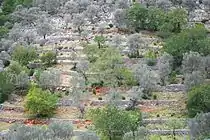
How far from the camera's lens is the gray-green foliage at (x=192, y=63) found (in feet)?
286

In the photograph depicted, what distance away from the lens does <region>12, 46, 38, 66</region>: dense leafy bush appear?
9769cm

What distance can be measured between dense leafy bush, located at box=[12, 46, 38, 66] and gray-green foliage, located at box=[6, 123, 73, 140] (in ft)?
83.6

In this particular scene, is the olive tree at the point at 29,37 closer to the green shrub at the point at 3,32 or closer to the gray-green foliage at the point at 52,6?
the green shrub at the point at 3,32

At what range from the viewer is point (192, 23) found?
4321 inches

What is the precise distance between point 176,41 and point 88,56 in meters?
14.3

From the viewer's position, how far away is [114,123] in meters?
72.5

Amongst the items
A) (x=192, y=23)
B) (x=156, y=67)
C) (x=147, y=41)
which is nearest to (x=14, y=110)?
(x=156, y=67)

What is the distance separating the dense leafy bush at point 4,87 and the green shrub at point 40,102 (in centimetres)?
491

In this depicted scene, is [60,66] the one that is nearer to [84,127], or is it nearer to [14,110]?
[14,110]

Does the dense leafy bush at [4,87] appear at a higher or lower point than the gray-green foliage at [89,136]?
lower

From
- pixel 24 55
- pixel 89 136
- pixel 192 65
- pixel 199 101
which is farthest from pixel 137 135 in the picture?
pixel 24 55

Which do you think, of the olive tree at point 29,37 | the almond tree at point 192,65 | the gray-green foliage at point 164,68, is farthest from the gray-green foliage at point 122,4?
the almond tree at point 192,65

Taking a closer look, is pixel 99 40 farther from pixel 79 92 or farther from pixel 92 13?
pixel 79 92

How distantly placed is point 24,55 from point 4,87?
455 inches
